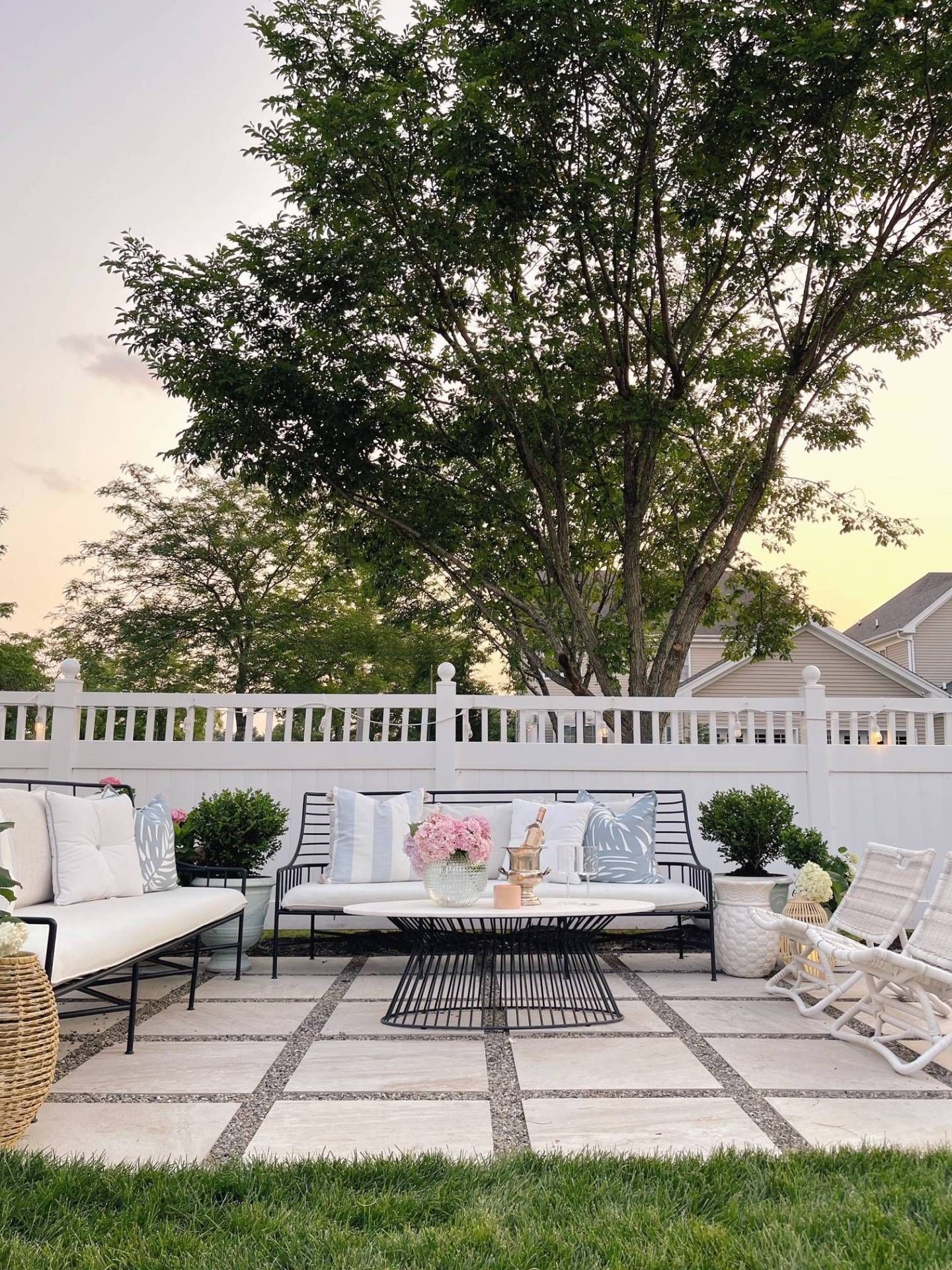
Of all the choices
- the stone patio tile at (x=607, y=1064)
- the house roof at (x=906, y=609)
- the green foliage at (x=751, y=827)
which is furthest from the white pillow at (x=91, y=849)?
the house roof at (x=906, y=609)

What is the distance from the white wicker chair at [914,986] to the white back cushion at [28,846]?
10.1 feet

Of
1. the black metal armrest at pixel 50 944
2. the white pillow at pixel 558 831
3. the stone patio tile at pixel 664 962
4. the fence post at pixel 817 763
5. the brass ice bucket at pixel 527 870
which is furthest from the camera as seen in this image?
the fence post at pixel 817 763

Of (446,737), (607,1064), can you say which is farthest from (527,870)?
(446,737)

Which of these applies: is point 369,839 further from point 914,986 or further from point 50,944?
point 914,986

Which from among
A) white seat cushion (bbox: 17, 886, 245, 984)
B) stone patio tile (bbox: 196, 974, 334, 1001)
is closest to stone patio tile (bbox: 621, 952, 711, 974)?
stone patio tile (bbox: 196, 974, 334, 1001)

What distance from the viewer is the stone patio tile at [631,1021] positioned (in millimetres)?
3756

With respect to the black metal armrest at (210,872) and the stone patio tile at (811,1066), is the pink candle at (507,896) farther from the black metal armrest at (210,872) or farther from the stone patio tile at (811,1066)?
the black metal armrest at (210,872)

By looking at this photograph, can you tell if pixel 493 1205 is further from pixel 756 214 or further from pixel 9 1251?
pixel 756 214

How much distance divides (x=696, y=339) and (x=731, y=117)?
1807 mm

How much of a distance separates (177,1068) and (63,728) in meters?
3.51

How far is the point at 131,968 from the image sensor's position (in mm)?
4281

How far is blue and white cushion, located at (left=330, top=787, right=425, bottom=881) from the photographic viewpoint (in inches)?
197

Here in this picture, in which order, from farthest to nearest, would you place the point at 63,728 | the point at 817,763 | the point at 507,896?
the point at 817,763, the point at 63,728, the point at 507,896

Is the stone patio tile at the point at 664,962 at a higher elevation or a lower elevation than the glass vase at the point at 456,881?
lower
